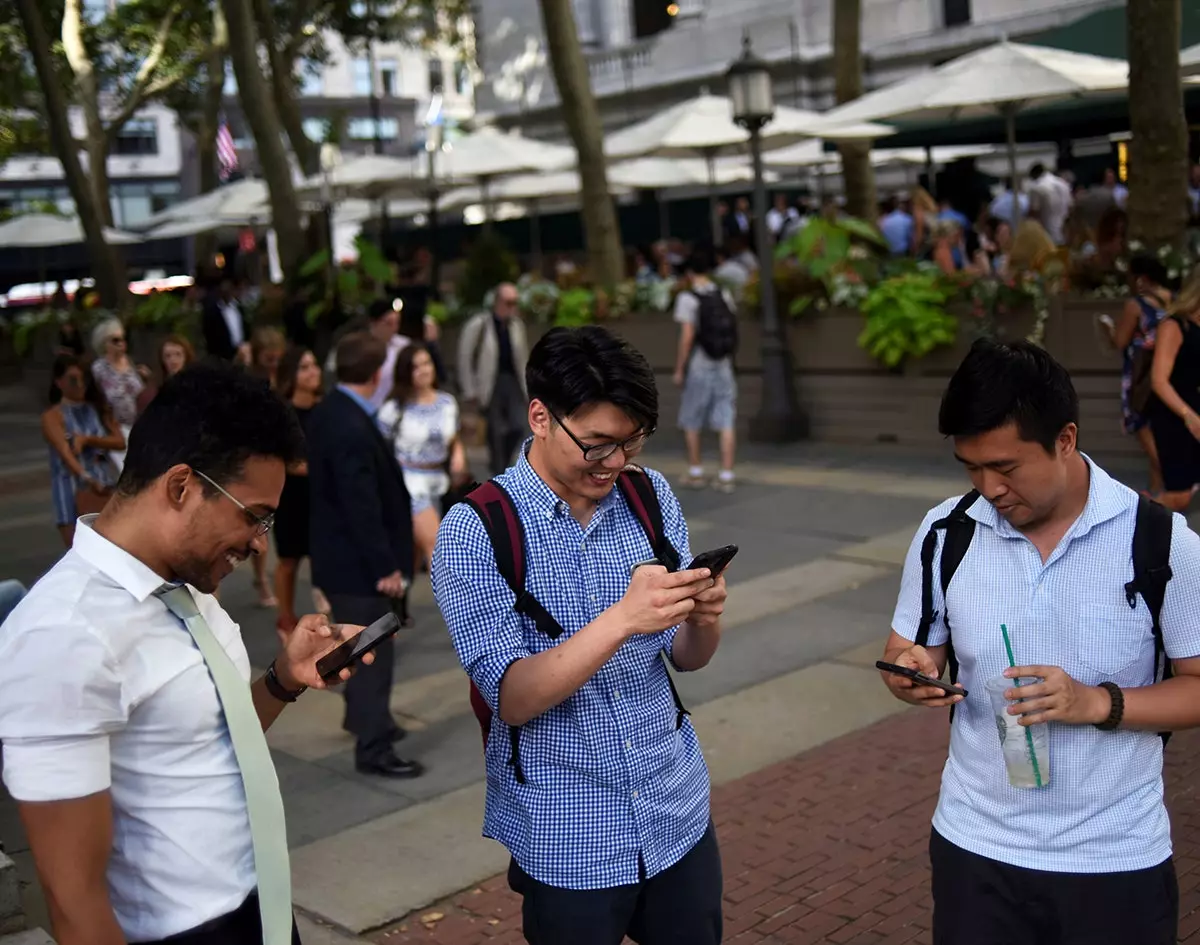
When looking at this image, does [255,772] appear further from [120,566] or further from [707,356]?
[707,356]

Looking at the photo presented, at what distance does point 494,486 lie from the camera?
3.00 m

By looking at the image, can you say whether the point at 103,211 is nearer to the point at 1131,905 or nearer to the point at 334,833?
the point at 334,833

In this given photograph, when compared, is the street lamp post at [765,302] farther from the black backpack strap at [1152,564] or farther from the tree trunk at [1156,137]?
the black backpack strap at [1152,564]

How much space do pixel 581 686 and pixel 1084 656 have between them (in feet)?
3.20

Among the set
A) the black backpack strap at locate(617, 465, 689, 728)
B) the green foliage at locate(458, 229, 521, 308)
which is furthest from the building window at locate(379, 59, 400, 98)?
the black backpack strap at locate(617, 465, 689, 728)

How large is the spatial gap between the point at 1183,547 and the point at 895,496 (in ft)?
29.2

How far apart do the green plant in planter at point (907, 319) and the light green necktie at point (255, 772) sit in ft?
37.5

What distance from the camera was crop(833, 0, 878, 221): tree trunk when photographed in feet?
60.6

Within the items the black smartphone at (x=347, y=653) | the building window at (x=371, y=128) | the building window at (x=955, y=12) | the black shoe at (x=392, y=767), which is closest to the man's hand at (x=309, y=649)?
the black smartphone at (x=347, y=653)

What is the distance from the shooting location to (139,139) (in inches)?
2643

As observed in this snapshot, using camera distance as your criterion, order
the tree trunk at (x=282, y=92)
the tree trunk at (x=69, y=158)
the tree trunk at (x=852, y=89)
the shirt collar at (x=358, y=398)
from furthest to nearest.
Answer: the tree trunk at (x=282, y=92), the tree trunk at (x=69, y=158), the tree trunk at (x=852, y=89), the shirt collar at (x=358, y=398)

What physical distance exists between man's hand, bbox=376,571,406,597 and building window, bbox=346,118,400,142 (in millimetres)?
71077

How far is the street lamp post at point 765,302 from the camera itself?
14.0 meters

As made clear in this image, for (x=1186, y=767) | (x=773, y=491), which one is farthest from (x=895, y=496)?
(x=1186, y=767)
